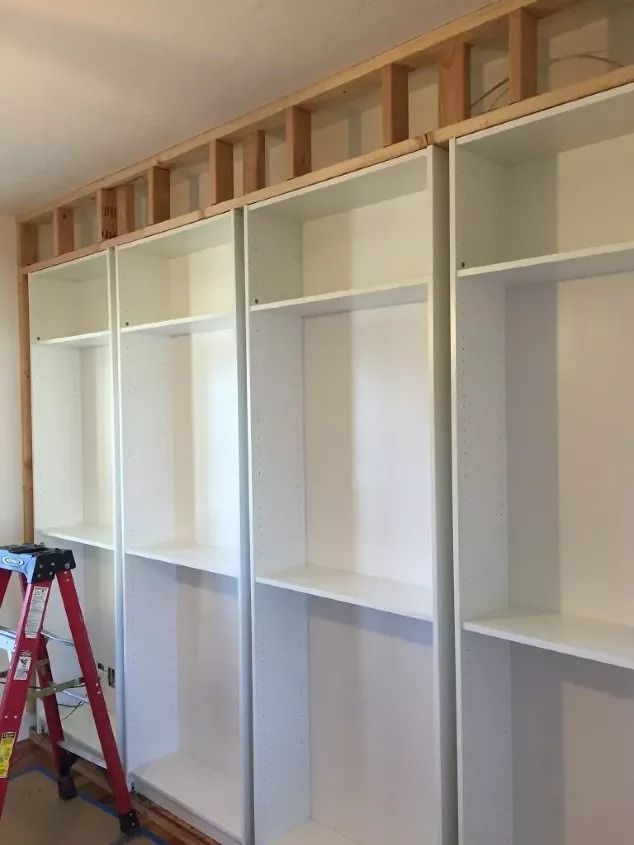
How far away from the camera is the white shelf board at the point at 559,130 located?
170 cm

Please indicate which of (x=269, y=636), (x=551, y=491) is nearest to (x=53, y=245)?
(x=269, y=636)

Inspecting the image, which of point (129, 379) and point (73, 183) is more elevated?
point (73, 183)

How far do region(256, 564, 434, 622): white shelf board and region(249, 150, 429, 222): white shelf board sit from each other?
4.22 ft

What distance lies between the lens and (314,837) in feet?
8.67

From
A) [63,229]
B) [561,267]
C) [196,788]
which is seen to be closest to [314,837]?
[196,788]

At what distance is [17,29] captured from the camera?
6.44 ft

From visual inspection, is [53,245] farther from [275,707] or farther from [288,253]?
[275,707]

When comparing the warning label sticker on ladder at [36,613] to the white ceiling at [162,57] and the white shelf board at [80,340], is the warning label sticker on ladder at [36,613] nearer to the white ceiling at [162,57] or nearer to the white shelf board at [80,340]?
the white shelf board at [80,340]

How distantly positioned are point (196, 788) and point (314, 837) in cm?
61

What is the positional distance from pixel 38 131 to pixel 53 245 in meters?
1.19

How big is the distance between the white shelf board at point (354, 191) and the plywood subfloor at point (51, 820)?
2515mm

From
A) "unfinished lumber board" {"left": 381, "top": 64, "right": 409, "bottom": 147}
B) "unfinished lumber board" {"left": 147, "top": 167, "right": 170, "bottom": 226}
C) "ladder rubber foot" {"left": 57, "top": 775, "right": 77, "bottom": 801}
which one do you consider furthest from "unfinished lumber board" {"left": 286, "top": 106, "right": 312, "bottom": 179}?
"ladder rubber foot" {"left": 57, "top": 775, "right": 77, "bottom": 801}

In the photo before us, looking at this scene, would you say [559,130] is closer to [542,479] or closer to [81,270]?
[542,479]

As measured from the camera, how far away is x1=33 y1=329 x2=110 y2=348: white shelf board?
3205 millimetres
